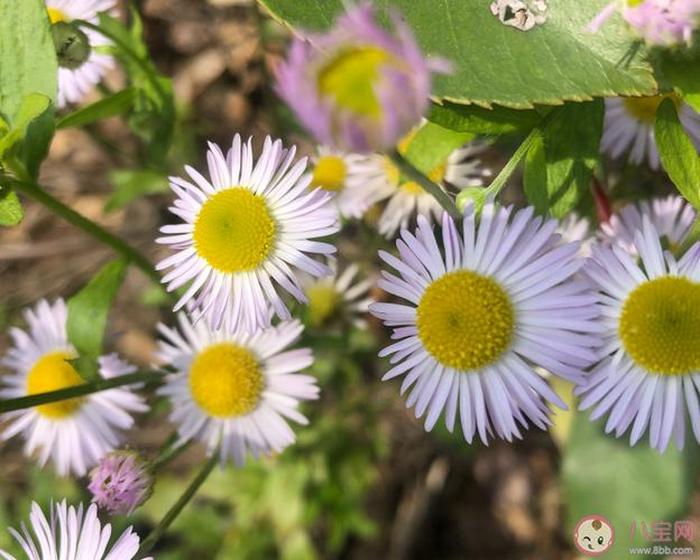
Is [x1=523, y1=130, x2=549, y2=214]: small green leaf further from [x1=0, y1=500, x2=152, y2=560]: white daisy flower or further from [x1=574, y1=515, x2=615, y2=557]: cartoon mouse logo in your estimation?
[x1=0, y1=500, x2=152, y2=560]: white daisy flower

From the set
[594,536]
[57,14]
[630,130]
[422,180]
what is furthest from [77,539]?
[630,130]

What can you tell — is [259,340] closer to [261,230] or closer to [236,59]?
[261,230]

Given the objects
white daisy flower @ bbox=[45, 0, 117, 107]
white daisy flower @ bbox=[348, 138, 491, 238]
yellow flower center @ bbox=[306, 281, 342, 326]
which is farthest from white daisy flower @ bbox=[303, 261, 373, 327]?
white daisy flower @ bbox=[45, 0, 117, 107]

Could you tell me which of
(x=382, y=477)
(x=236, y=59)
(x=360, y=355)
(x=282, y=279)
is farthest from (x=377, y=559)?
(x=236, y=59)

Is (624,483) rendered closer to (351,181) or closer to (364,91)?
(351,181)

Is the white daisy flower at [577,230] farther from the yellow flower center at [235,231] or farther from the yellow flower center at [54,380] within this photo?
the yellow flower center at [54,380]
